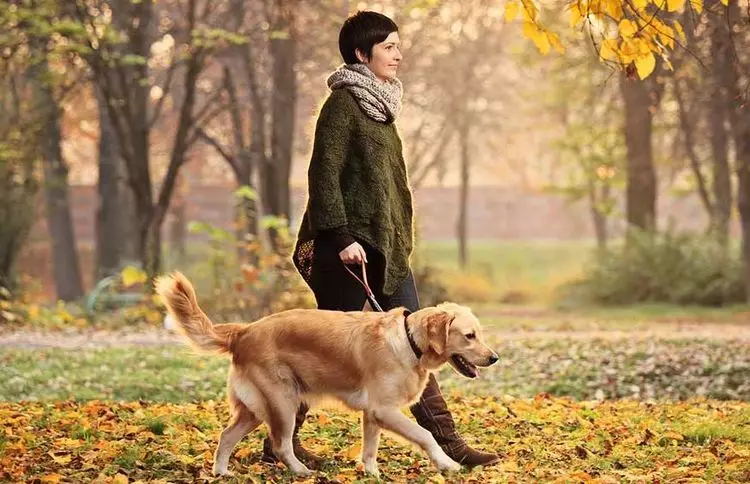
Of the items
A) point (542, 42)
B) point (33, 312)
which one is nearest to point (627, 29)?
point (542, 42)

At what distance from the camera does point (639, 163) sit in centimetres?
2652

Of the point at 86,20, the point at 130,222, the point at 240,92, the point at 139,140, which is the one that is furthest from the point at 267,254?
the point at 240,92

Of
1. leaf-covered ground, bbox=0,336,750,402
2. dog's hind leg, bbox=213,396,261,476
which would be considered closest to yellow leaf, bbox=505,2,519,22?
dog's hind leg, bbox=213,396,261,476

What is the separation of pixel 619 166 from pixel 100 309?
11.8m

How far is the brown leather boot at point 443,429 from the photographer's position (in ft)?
23.1

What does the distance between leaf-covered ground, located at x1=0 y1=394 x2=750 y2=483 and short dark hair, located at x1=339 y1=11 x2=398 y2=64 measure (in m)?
2.16

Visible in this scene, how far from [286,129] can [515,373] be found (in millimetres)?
11471

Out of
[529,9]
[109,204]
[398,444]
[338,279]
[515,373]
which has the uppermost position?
[529,9]

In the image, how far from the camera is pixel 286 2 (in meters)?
18.8

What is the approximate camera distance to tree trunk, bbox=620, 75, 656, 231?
26.0 metres

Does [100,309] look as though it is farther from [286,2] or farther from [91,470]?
[91,470]

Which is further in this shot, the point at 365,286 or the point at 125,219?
the point at 125,219

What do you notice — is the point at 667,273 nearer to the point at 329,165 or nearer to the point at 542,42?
the point at 542,42

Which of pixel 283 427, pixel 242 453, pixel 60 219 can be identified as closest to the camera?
pixel 283 427
